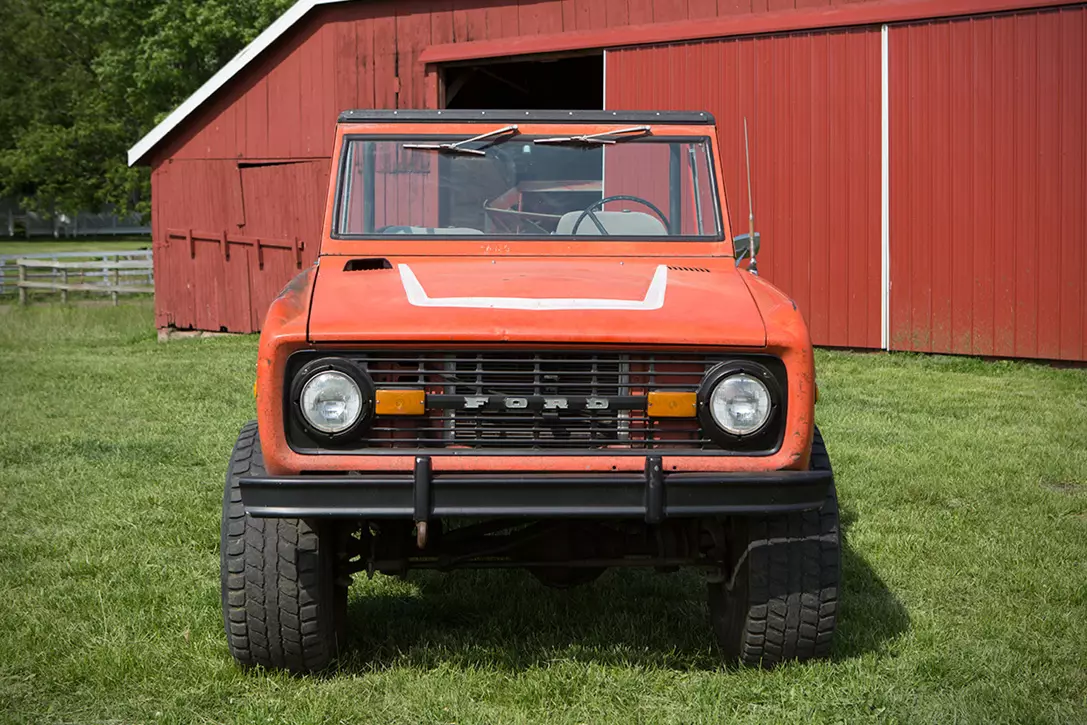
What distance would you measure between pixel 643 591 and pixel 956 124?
7864 millimetres

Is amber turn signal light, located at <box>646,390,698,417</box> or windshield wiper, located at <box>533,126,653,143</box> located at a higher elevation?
windshield wiper, located at <box>533,126,653,143</box>

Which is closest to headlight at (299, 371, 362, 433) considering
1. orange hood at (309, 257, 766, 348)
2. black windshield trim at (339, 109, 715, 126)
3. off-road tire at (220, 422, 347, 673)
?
orange hood at (309, 257, 766, 348)

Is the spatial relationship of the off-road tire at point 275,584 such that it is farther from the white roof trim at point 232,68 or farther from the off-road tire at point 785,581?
the white roof trim at point 232,68

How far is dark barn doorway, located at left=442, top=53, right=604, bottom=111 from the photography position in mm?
16172

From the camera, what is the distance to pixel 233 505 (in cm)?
388

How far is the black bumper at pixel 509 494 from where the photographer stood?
3.46m

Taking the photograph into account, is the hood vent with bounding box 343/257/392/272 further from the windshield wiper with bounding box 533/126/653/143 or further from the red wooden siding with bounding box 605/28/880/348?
the red wooden siding with bounding box 605/28/880/348

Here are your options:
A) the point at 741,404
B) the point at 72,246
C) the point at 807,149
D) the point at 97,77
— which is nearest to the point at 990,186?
the point at 807,149

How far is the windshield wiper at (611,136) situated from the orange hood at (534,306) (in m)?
0.77

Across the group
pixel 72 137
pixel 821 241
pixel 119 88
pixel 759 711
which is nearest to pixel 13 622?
pixel 759 711

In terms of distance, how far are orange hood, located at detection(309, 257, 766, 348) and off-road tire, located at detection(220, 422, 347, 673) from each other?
1.94ft

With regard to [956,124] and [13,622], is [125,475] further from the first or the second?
[956,124]

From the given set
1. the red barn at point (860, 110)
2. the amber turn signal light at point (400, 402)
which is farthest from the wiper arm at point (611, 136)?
the red barn at point (860, 110)

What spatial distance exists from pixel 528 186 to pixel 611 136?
0.38 metres
